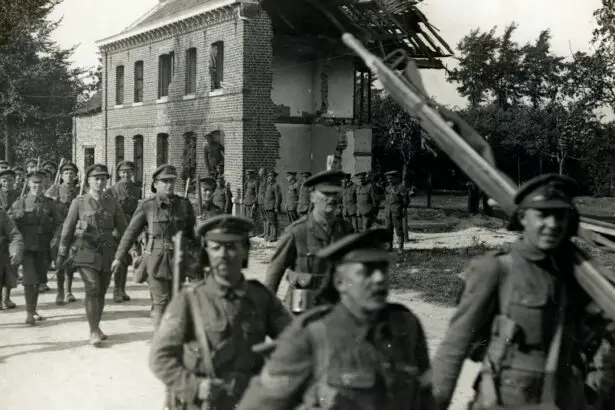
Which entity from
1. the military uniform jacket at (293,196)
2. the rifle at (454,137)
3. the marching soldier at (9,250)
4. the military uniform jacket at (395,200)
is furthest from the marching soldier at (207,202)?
the military uniform jacket at (293,196)

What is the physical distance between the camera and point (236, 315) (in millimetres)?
4148

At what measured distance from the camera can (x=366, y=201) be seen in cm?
2008

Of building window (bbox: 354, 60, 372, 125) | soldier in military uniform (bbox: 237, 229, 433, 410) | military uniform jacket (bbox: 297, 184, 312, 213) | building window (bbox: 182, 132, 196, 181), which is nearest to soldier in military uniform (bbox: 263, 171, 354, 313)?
soldier in military uniform (bbox: 237, 229, 433, 410)

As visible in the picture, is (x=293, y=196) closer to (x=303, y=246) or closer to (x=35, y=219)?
(x=35, y=219)

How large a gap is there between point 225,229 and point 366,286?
4.32ft

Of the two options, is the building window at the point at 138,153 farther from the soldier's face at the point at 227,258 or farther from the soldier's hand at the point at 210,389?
the soldier's hand at the point at 210,389

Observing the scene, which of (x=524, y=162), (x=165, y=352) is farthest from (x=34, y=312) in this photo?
(x=524, y=162)

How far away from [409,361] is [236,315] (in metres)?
1.12

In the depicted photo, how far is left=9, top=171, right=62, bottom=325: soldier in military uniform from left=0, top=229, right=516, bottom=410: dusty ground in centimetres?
74

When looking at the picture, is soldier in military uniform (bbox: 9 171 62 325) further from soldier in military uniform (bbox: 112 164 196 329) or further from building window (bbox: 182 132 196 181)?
building window (bbox: 182 132 196 181)

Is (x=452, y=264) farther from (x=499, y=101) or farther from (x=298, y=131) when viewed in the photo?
(x=499, y=101)

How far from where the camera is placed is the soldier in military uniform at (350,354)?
10.2 feet

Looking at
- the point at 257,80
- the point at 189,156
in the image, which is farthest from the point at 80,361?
the point at 189,156

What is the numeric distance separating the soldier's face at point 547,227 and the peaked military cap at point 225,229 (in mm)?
1517
